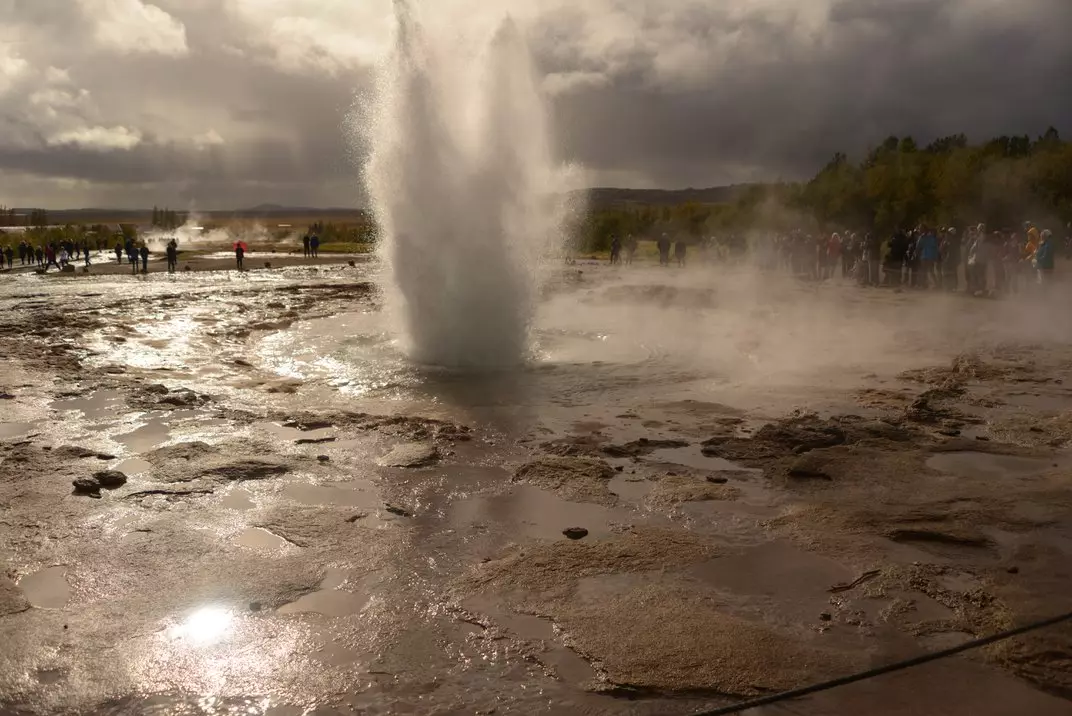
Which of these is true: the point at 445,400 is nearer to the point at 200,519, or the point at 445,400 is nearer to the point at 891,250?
the point at 200,519

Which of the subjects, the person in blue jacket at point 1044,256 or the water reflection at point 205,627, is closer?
the water reflection at point 205,627

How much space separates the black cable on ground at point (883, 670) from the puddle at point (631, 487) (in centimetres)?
249

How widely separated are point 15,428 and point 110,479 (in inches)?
96.8

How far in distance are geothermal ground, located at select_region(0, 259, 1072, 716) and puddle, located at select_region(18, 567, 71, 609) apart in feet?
0.07

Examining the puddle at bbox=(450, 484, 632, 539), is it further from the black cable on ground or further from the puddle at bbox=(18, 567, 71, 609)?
the puddle at bbox=(18, 567, 71, 609)

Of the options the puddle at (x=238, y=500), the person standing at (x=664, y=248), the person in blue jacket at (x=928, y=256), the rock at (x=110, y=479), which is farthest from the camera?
the person standing at (x=664, y=248)

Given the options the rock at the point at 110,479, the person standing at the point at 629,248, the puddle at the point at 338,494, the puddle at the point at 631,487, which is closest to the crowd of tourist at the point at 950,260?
the person standing at the point at 629,248

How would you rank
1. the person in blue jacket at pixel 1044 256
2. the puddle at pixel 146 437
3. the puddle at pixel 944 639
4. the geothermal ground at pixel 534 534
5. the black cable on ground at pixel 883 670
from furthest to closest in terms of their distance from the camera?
the person in blue jacket at pixel 1044 256, the puddle at pixel 146 437, the puddle at pixel 944 639, the geothermal ground at pixel 534 534, the black cable on ground at pixel 883 670

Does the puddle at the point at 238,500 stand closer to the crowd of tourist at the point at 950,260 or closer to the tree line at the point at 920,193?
the crowd of tourist at the point at 950,260

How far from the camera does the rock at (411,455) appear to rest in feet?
22.1

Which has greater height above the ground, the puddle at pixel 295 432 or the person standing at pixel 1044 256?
the person standing at pixel 1044 256

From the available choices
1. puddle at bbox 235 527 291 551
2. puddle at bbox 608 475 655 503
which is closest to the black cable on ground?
puddle at bbox 608 475 655 503

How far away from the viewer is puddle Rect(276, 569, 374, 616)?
4.22 meters

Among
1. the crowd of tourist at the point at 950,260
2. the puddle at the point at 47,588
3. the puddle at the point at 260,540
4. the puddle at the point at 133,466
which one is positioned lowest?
the puddle at the point at 47,588
